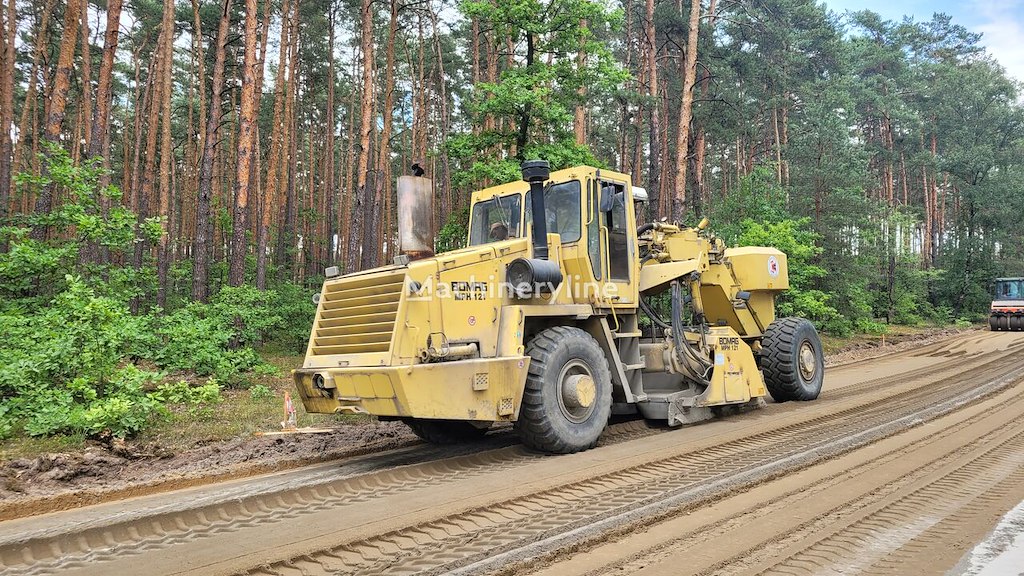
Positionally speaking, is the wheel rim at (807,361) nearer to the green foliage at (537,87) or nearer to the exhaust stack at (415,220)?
the green foliage at (537,87)

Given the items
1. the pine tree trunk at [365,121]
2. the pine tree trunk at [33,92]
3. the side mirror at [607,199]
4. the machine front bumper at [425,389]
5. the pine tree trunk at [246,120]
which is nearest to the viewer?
the machine front bumper at [425,389]

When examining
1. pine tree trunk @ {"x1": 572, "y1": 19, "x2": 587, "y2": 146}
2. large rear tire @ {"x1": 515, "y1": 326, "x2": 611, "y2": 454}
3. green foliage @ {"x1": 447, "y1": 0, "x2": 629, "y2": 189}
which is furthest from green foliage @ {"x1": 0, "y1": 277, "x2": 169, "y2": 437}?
pine tree trunk @ {"x1": 572, "y1": 19, "x2": 587, "y2": 146}

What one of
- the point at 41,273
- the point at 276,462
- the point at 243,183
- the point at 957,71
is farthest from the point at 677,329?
the point at 957,71

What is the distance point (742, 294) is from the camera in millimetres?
10008

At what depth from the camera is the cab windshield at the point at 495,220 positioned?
25.1 feet

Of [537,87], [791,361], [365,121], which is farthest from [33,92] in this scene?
[791,361]

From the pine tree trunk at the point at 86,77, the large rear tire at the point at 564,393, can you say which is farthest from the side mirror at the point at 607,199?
the pine tree trunk at the point at 86,77

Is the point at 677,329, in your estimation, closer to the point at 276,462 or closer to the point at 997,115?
the point at 276,462

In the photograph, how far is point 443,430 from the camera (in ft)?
24.5

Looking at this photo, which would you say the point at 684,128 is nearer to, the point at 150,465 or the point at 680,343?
the point at 680,343

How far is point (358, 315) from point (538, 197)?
2202mm

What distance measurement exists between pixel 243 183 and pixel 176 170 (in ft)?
87.3

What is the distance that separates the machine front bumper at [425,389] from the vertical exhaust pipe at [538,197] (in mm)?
1301

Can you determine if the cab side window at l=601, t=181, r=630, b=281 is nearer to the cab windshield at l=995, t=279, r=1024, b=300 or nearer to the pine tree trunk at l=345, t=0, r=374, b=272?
the pine tree trunk at l=345, t=0, r=374, b=272
